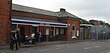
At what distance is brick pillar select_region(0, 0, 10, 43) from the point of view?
30688mm

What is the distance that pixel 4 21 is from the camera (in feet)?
102

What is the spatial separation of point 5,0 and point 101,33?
36.2 metres

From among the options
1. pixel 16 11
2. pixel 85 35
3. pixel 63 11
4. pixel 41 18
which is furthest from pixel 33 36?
pixel 85 35

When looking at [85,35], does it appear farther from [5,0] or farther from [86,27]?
[5,0]

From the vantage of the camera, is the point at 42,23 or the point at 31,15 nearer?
the point at 42,23

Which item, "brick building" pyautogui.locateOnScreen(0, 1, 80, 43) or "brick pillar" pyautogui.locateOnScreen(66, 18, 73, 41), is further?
"brick pillar" pyautogui.locateOnScreen(66, 18, 73, 41)

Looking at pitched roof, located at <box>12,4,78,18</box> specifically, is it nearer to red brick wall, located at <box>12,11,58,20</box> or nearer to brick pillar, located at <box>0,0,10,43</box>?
red brick wall, located at <box>12,11,58,20</box>

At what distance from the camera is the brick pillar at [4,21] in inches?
1208

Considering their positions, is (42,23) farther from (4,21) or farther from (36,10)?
(4,21)

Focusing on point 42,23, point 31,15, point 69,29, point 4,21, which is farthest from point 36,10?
point 4,21

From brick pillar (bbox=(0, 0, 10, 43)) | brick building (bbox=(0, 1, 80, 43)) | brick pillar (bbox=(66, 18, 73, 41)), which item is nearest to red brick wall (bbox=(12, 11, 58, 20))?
brick building (bbox=(0, 1, 80, 43))

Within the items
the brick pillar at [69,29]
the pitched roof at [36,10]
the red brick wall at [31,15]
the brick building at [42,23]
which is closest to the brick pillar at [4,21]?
the brick building at [42,23]

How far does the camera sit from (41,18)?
140 feet

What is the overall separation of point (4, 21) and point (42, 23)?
841 centimetres
